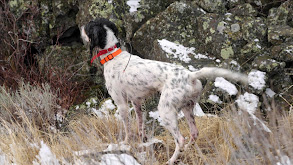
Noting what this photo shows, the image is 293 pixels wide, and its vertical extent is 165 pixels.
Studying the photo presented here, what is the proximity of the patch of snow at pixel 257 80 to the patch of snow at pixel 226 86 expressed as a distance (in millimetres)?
220

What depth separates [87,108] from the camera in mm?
4625

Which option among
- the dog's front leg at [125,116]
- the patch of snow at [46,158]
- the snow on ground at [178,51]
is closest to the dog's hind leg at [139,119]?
the dog's front leg at [125,116]

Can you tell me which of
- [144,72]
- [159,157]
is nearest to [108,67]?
[144,72]

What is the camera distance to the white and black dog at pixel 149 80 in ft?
8.63

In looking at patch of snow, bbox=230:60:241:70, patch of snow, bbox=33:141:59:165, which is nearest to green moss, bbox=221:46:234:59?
patch of snow, bbox=230:60:241:70

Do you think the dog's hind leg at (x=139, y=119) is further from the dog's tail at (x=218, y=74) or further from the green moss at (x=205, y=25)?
the green moss at (x=205, y=25)

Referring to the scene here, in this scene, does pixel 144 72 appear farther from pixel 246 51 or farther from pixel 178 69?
pixel 246 51

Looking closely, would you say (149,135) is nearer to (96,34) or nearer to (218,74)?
(218,74)

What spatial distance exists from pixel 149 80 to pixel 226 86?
157 centimetres

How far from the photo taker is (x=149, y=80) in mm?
2832

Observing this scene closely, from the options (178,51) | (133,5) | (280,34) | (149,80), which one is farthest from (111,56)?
(280,34)

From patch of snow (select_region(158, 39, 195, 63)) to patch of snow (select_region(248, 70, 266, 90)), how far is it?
90cm

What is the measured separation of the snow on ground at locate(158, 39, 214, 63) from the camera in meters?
4.32

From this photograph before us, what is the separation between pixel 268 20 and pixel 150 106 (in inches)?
83.9
